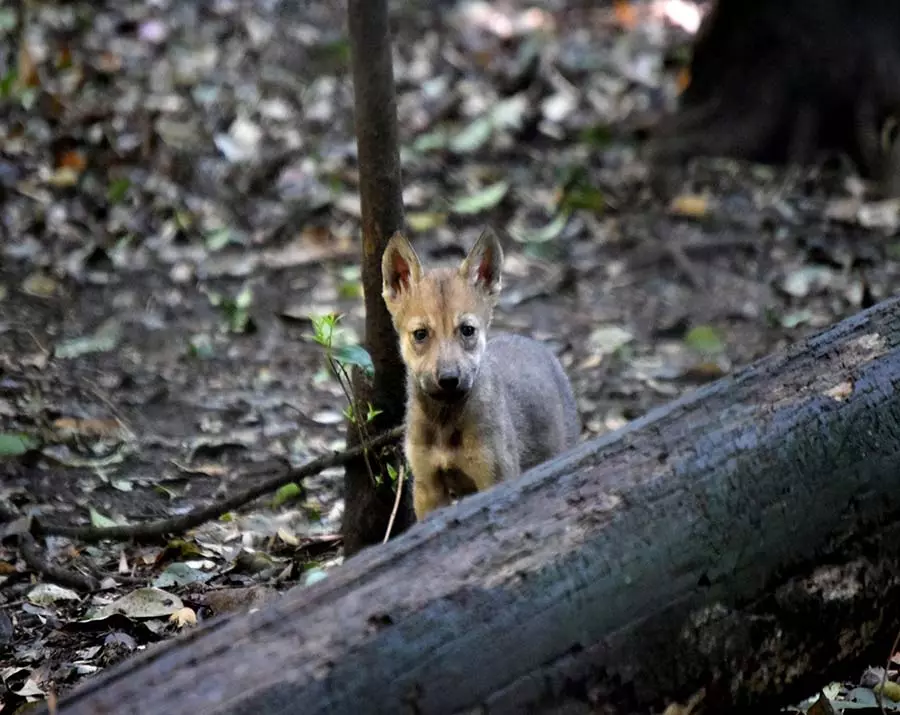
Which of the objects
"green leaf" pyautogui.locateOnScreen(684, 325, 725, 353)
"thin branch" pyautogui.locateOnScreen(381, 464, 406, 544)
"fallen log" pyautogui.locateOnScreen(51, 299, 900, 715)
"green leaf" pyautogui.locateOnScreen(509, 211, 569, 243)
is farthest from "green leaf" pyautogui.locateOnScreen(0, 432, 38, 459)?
"green leaf" pyautogui.locateOnScreen(509, 211, 569, 243)

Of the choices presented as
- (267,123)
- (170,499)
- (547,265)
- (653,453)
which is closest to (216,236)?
(267,123)

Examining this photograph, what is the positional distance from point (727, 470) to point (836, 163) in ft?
20.7

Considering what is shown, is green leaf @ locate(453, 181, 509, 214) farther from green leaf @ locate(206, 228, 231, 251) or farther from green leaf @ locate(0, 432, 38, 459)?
green leaf @ locate(0, 432, 38, 459)

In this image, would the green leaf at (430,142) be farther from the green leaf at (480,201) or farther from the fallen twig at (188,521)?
the fallen twig at (188,521)

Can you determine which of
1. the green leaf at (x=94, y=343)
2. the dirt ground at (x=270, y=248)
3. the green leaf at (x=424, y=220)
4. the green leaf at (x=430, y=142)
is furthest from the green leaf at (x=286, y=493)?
the green leaf at (x=430, y=142)

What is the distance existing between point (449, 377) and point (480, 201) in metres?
4.51

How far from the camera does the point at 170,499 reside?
18.9ft

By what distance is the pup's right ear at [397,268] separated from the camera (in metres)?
4.86

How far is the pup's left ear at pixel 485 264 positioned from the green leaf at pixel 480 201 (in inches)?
148

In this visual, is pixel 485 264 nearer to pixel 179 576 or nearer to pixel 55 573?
pixel 179 576

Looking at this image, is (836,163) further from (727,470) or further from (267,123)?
(727,470)

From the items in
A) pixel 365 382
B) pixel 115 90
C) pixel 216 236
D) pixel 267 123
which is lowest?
pixel 365 382

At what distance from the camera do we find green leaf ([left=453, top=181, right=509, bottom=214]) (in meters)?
8.94

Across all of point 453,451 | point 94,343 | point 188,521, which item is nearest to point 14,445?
point 188,521
